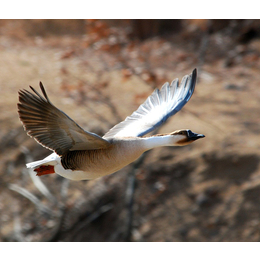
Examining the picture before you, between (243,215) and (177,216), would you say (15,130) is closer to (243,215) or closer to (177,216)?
(177,216)

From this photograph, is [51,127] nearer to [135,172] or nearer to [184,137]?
[184,137]

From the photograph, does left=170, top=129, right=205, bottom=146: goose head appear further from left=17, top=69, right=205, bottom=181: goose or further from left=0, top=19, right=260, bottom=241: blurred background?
left=0, top=19, right=260, bottom=241: blurred background

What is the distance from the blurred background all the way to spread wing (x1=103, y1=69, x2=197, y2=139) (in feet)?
7.11

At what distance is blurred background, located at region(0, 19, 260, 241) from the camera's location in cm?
873

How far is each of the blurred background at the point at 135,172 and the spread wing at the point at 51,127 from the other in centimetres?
365

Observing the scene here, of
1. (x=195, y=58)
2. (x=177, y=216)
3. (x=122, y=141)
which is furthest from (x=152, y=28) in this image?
(x=122, y=141)

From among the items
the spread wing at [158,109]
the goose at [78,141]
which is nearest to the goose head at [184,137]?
the goose at [78,141]

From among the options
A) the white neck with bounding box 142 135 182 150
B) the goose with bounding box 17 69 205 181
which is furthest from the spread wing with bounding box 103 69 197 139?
the white neck with bounding box 142 135 182 150

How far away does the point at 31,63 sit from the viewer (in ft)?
38.2

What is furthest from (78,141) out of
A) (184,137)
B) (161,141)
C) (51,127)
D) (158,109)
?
(158,109)

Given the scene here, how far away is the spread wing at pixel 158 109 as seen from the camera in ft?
15.7

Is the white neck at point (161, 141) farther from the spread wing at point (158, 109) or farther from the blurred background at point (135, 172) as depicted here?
the blurred background at point (135, 172)

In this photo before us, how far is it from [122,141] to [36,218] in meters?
5.53

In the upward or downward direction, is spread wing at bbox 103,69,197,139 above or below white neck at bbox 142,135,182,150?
above
